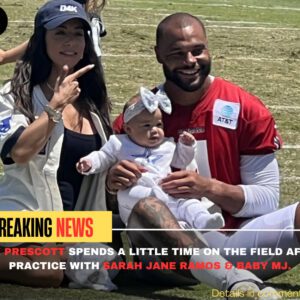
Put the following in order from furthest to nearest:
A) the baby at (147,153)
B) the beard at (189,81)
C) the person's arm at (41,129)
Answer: the beard at (189,81) → the baby at (147,153) → the person's arm at (41,129)

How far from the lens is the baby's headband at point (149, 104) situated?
591 cm

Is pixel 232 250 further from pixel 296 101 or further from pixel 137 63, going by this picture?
pixel 137 63

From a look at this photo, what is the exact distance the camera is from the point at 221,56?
50.2ft

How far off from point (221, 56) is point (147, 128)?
9437mm

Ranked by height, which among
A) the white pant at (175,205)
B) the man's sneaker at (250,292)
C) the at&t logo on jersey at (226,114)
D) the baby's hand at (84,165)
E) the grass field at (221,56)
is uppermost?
the at&t logo on jersey at (226,114)

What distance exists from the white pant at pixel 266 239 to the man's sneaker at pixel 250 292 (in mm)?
355

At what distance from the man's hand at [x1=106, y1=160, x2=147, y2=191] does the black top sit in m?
0.24

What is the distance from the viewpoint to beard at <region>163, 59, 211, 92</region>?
6.02 metres

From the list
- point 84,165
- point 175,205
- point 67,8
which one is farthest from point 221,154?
point 67,8

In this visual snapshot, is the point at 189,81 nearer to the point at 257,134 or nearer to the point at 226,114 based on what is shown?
the point at 226,114

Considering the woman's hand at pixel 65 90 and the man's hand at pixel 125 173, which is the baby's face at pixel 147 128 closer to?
the man's hand at pixel 125 173

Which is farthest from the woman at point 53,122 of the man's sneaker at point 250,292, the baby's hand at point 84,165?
the man's sneaker at point 250,292

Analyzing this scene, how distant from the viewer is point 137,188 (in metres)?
5.93

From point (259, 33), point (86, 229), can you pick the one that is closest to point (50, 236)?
point (86, 229)
